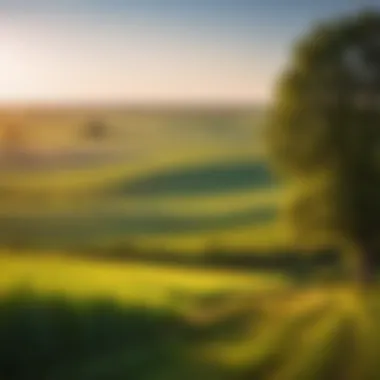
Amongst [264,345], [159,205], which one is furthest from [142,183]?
[264,345]

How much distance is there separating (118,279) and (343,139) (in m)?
0.49

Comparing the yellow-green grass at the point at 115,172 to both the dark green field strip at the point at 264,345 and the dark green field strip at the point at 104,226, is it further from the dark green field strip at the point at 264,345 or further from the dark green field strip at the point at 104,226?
the dark green field strip at the point at 264,345

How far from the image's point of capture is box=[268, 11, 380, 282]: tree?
4.21 feet

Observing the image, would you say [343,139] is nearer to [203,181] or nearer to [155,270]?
[203,181]

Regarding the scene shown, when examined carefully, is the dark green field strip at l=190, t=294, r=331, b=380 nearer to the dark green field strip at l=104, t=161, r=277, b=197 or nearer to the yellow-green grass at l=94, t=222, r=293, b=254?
the yellow-green grass at l=94, t=222, r=293, b=254

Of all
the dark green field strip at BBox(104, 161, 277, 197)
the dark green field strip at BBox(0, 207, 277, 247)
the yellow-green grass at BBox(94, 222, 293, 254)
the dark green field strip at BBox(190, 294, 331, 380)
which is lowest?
the dark green field strip at BBox(190, 294, 331, 380)

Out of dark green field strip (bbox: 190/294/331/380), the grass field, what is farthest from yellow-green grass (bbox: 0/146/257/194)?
dark green field strip (bbox: 190/294/331/380)

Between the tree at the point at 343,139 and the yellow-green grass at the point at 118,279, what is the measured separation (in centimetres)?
16

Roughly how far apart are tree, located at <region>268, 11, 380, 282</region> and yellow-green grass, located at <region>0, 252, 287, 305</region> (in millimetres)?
156

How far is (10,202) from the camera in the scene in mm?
1321

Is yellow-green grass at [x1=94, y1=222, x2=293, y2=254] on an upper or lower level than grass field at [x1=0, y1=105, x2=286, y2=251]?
lower

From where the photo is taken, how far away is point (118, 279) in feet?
4.25

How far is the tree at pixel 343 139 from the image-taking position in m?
1.28

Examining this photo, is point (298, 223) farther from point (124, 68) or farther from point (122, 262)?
point (124, 68)
